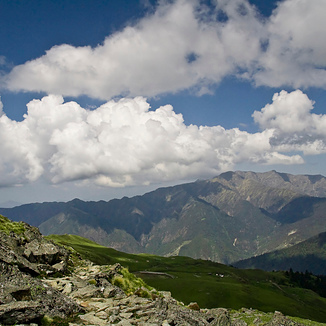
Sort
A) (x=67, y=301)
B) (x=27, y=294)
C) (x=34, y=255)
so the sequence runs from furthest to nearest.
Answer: (x=34, y=255) < (x=67, y=301) < (x=27, y=294)

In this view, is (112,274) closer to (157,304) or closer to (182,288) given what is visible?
(157,304)

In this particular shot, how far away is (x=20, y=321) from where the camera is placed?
12828mm

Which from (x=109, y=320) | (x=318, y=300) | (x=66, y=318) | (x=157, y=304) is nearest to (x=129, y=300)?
(x=157, y=304)

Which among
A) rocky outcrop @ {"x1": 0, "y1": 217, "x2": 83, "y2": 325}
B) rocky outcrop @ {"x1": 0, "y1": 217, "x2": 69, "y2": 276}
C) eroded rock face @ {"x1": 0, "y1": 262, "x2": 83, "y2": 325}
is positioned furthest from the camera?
rocky outcrop @ {"x1": 0, "y1": 217, "x2": 69, "y2": 276}

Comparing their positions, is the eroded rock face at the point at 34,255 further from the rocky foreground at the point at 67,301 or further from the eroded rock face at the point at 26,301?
the eroded rock face at the point at 26,301

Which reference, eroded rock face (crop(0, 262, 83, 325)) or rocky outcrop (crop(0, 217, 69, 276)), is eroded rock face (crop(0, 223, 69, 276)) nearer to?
rocky outcrop (crop(0, 217, 69, 276))

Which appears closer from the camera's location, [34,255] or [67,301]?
[67,301]

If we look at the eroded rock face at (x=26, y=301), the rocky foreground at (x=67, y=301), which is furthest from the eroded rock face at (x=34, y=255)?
the eroded rock face at (x=26, y=301)

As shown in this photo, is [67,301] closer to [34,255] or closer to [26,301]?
[26,301]

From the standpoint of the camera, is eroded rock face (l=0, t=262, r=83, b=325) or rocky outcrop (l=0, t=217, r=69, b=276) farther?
rocky outcrop (l=0, t=217, r=69, b=276)

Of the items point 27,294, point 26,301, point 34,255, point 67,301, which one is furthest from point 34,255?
point 26,301

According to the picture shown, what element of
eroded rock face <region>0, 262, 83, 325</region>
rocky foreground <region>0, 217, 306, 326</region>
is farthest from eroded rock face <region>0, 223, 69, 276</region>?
eroded rock face <region>0, 262, 83, 325</region>

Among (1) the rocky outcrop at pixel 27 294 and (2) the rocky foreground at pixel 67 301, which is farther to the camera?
(2) the rocky foreground at pixel 67 301

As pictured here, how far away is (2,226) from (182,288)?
99376 millimetres
